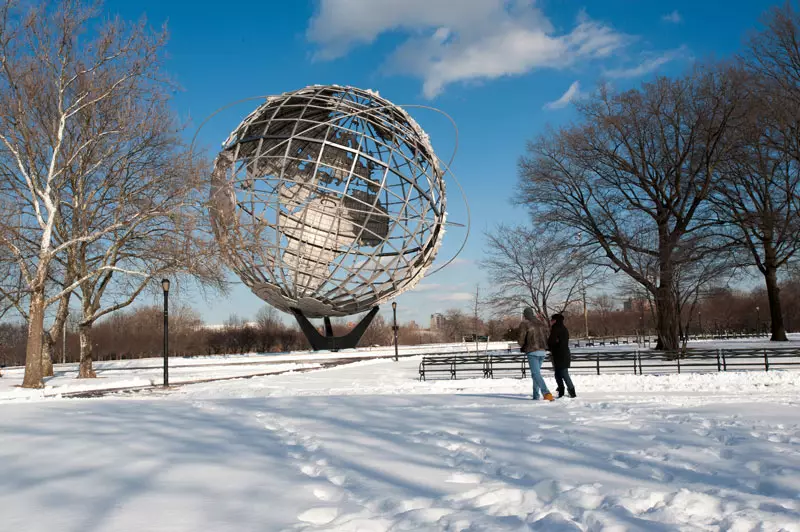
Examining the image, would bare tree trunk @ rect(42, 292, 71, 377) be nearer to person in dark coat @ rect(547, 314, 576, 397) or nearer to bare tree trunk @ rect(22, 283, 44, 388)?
bare tree trunk @ rect(22, 283, 44, 388)

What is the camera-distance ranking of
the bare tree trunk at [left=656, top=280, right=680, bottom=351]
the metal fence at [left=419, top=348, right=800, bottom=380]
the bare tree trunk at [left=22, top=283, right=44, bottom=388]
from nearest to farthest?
the bare tree trunk at [left=22, top=283, right=44, bottom=388] < the metal fence at [left=419, top=348, right=800, bottom=380] < the bare tree trunk at [left=656, top=280, right=680, bottom=351]

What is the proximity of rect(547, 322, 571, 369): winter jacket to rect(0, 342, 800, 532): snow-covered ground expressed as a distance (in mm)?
1633

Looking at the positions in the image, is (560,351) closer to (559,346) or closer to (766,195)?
(559,346)

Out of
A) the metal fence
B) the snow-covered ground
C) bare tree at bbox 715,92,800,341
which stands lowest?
the metal fence

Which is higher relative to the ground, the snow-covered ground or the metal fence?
A: the snow-covered ground

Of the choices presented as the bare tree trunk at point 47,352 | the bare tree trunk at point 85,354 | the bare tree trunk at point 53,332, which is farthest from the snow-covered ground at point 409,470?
the bare tree trunk at point 47,352

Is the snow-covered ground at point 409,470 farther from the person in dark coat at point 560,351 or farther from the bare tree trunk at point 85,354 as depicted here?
the bare tree trunk at point 85,354

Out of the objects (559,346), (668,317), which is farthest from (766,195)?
(559,346)

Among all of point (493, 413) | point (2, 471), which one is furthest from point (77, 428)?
point (493, 413)

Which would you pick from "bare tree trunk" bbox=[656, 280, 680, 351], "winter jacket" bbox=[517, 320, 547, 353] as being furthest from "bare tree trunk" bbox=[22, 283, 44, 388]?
"bare tree trunk" bbox=[656, 280, 680, 351]

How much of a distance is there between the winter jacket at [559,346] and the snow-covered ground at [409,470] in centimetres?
163

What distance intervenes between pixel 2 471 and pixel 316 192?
28.6 metres

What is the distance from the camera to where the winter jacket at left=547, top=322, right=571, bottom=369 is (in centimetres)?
986

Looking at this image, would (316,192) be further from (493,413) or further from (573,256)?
(493,413)
